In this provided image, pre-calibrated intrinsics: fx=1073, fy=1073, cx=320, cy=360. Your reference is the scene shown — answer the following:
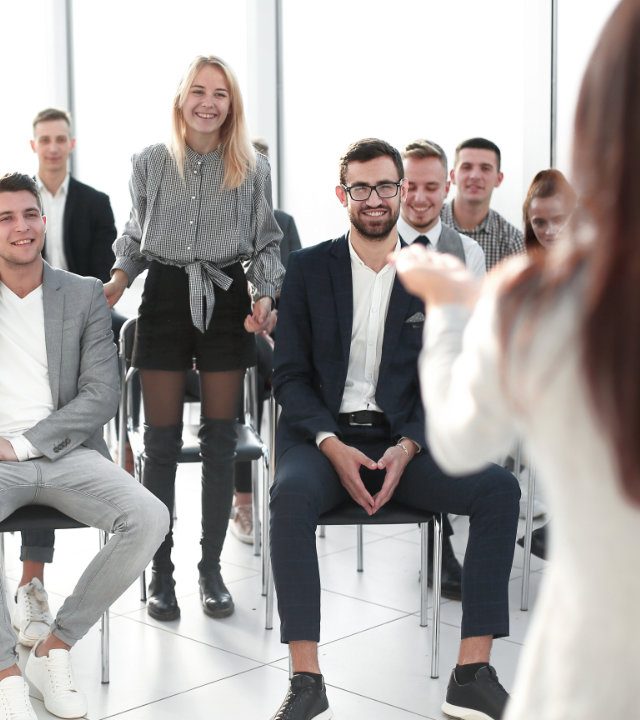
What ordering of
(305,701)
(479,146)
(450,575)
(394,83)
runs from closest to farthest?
(305,701) → (450,575) → (479,146) → (394,83)

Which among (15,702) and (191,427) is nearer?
(15,702)

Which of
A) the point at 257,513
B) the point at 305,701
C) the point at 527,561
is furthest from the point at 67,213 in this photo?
the point at 305,701

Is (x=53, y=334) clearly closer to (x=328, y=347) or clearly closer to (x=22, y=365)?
(x=22, y=365)

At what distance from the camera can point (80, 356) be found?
2.87 m

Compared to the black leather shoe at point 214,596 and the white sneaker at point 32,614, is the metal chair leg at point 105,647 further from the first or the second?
the black leather shoe at point 214,596

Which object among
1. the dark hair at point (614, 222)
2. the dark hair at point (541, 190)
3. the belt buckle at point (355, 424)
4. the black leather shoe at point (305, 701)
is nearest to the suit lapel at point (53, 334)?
the belt buckle at point (355, 424)

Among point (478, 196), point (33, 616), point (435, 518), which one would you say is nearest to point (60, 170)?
point (478, 196)

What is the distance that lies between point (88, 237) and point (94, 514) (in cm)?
228

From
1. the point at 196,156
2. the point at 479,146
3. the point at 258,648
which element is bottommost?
the point at 258,648

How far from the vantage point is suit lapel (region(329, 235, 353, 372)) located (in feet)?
9.32

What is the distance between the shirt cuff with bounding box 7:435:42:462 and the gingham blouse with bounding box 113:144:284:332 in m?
0.62

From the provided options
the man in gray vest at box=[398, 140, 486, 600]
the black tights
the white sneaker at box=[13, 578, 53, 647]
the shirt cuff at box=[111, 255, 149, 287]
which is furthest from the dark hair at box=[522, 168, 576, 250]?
the white sneaker at box=[13, 578, 53, 647]

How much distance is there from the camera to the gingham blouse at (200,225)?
10.1 ft

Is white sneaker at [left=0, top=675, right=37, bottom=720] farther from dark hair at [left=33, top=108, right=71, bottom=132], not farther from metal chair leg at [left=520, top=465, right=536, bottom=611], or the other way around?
dark hair at [left=33, top=108, right=71, bottom=132]
